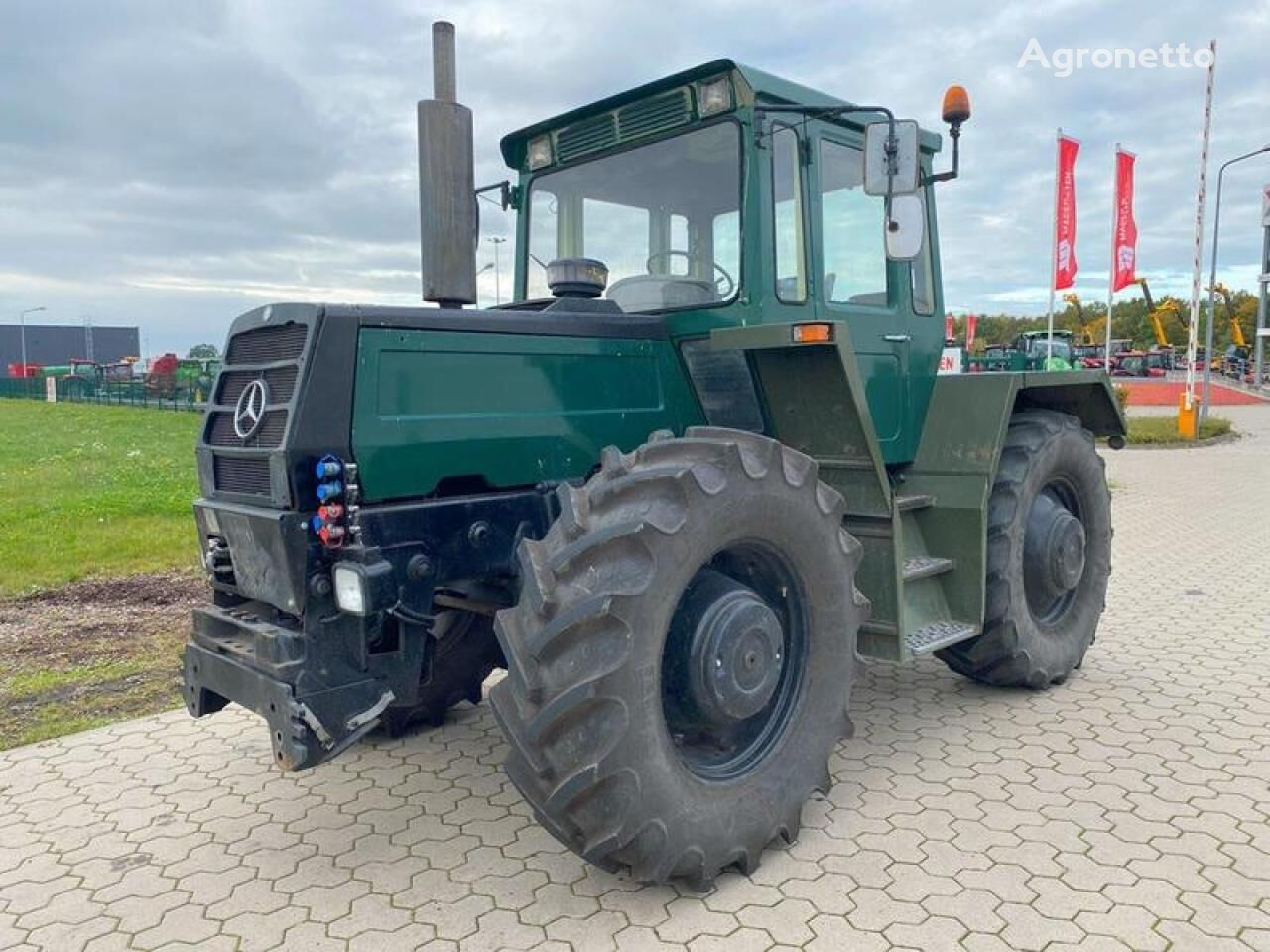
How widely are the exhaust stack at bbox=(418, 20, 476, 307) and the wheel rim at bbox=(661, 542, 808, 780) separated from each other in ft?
5.09

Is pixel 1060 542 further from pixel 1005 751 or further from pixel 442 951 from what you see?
pixel 442 951

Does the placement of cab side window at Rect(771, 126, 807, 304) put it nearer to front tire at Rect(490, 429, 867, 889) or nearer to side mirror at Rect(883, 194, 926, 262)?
side mirror at Rect(883, 194, 926, 262)

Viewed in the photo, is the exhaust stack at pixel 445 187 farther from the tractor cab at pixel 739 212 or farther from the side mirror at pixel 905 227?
the side mirror at pixel 905 227

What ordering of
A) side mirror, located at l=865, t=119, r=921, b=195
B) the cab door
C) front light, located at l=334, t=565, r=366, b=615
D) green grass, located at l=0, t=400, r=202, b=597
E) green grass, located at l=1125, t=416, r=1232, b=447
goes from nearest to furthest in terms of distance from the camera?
front light, located at l=334, t=565, r=366, b=615, side mirror, located at l=865, t=119, r=921, b=195, the cab door, green grass, located at l=0, t=400, r=202, b=597, green grass, located at l=1125, t=416, r=1232, b=447

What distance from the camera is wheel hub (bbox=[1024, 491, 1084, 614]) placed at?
504cm

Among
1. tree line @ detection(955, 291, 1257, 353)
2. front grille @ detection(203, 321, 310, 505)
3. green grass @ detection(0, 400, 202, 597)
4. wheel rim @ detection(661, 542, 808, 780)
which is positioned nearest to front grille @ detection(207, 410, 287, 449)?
front grille @ detection(203, 321, 310, 505)

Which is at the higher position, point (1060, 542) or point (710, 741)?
point (1060, 542)

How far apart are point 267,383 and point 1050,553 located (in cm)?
383

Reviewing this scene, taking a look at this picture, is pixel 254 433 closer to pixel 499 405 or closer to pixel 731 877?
pixel 499 405

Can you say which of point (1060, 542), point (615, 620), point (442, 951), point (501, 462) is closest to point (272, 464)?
point (501, 462)

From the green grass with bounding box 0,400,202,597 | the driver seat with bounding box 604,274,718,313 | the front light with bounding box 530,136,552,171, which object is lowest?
the green grass with bounding box 0,400,202,597

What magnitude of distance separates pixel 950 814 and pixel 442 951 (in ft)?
6.49

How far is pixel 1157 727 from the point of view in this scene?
468 centimetres

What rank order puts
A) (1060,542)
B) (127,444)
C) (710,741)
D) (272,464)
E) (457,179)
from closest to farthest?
(272,464), (710,741), (457,179), (1060,542), (127,444)
